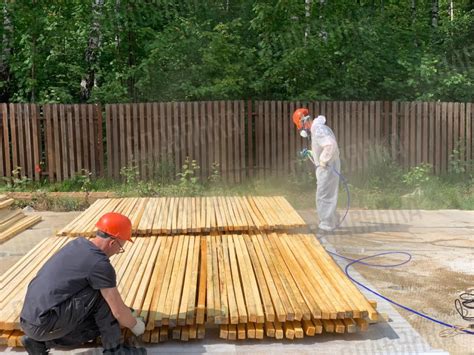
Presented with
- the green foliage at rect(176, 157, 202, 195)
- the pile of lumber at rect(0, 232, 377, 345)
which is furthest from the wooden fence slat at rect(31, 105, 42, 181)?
the pile of lumber at rect(0, 232, 377, 345)

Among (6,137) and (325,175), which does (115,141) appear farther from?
(325,175)

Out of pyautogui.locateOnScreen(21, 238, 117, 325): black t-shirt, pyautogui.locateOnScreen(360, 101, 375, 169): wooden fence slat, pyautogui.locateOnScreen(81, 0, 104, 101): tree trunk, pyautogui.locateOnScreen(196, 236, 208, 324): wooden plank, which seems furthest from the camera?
pyautogui.locateOnScreen(81, 0, 104, 101): tree trunk

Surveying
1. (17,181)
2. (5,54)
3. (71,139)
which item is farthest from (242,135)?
(5,54)

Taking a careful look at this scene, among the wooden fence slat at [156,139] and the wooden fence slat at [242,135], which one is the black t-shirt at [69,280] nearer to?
the wooden fence slat at [156,139]

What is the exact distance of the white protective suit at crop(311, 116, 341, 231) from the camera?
8430mm

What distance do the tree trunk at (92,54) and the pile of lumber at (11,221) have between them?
5.85 meters

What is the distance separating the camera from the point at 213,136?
1263 centimetres

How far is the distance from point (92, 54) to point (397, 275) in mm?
10976

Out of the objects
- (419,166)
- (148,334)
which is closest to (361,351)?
(148,334)

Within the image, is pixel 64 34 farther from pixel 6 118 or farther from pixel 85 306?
pixel 85 306

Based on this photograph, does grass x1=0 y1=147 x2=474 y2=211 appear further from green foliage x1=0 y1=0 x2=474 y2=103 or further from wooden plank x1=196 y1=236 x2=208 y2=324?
wooden plank x1=196 y1=236 x2=208 y2=324

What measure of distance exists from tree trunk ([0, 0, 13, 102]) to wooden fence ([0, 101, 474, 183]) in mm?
2473

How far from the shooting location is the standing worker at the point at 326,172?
841 centimetres

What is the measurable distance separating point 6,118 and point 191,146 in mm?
4255
